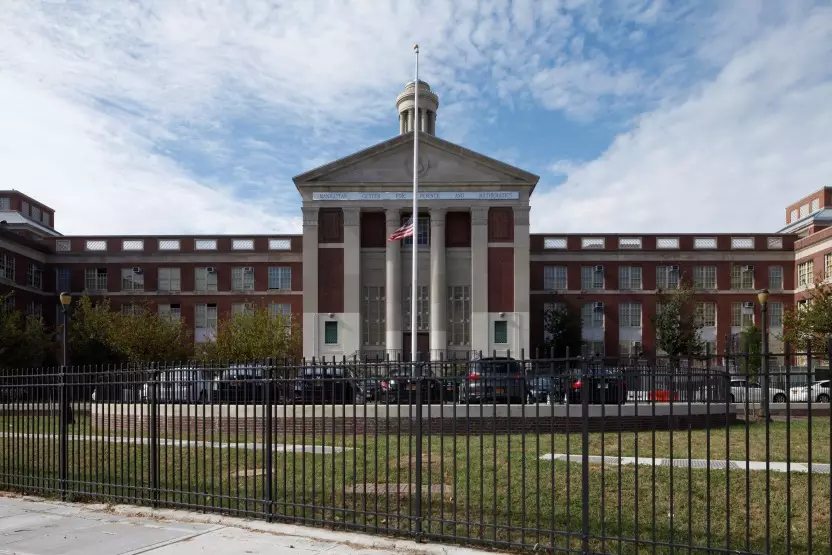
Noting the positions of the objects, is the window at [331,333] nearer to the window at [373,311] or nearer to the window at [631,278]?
the window at [373,311]

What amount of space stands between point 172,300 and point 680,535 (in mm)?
58447

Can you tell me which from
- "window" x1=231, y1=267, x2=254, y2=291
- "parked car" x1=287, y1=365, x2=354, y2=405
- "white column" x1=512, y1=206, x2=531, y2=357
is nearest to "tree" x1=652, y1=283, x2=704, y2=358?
"white column" x1=512, y1=206, x2=531, y2=357

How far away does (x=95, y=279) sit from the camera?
62.0 meters

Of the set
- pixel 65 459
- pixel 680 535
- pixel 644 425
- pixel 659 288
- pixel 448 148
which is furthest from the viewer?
pixel 659 288

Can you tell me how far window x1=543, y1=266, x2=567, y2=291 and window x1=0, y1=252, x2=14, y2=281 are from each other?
42264 millimetres

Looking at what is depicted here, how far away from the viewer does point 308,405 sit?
16203 millimetres

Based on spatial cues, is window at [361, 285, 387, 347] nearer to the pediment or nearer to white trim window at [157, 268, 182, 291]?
the pediment

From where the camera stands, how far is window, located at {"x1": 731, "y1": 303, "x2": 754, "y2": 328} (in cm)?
6112

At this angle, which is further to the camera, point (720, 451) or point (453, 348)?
point (453, 348)

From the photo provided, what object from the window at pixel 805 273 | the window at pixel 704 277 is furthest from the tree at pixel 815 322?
the window at pixel 704 277

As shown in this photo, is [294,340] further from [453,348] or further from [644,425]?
[644,425]

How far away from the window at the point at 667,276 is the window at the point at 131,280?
43861 millimetres

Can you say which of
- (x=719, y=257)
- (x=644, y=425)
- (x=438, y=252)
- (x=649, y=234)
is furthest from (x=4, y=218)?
(x=644, y=425)

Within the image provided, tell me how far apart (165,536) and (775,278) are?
205 ft
